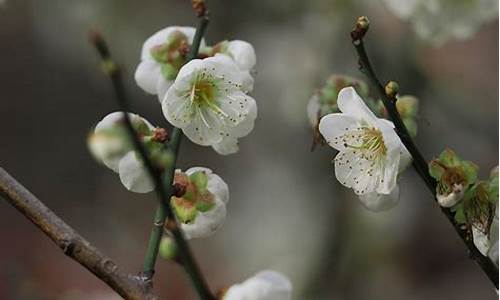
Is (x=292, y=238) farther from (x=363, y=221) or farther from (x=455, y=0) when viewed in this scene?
(x=455, y=0)

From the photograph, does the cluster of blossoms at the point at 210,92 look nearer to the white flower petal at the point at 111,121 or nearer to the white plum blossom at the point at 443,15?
the white flower petal at the point at 111,121

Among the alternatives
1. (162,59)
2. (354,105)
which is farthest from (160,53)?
(354,105)

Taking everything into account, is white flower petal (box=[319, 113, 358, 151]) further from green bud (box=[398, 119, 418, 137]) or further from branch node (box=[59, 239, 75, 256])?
branch node (box=[59, 239, 75, 256])

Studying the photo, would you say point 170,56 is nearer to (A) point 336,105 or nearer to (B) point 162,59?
(B) point 162,59

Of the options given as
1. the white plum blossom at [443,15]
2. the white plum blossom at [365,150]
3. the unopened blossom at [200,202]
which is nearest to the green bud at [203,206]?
the unopened blossom at [200,202]

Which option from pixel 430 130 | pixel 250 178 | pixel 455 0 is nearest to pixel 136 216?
pixel 250 178

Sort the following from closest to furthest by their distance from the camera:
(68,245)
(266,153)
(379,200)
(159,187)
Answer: (159,187) < (68,245) < (379,200) < (266,153)
